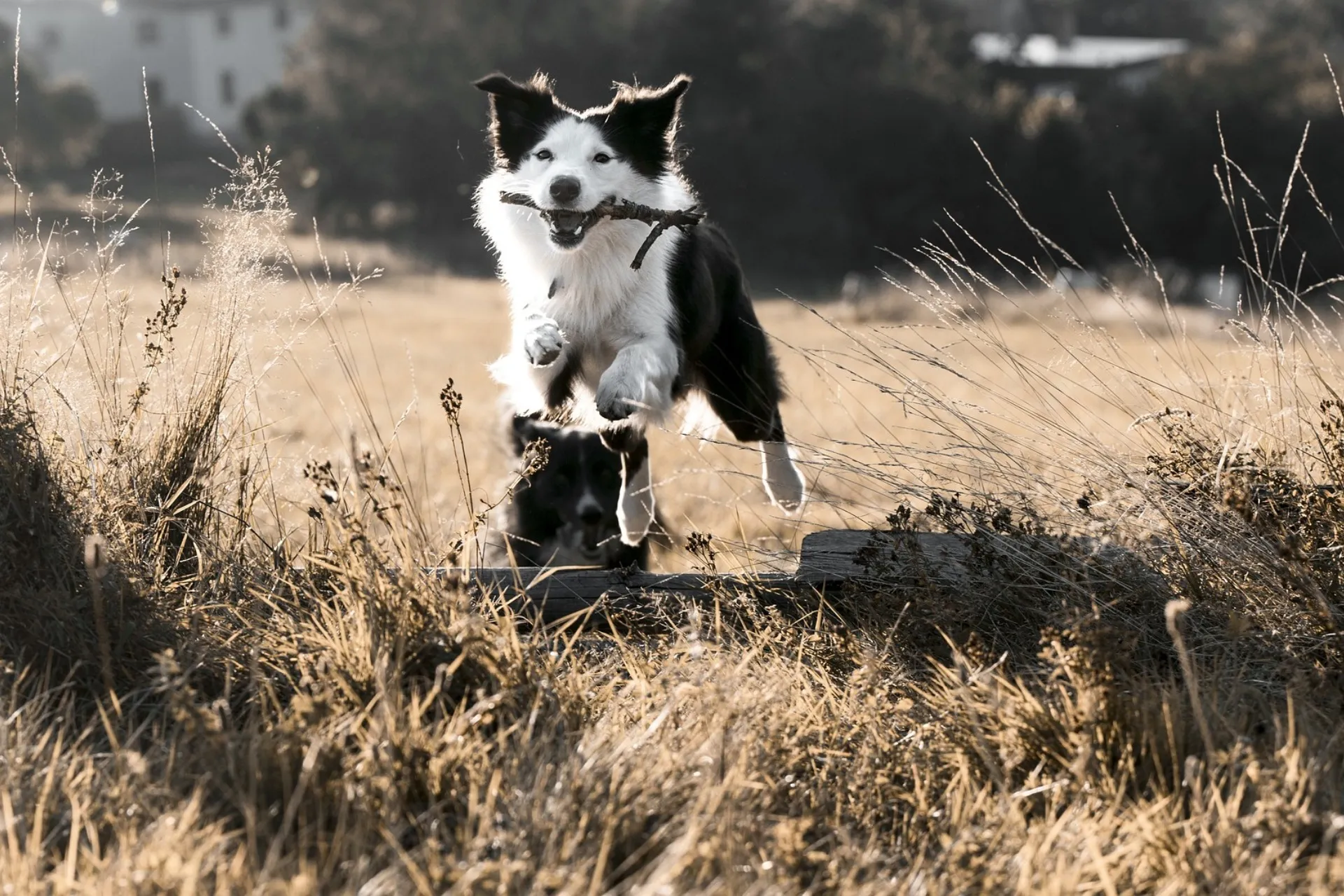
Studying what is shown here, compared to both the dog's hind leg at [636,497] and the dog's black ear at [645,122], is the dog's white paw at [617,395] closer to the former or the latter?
the dog's hind leg at [636,497]

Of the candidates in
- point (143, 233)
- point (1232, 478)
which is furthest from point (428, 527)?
point (143, 233)

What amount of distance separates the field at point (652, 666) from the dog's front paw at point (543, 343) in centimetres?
61

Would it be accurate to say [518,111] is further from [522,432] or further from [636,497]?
[636,497]

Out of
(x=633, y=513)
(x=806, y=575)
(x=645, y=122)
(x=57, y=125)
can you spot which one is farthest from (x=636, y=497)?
(x=57, y=125)

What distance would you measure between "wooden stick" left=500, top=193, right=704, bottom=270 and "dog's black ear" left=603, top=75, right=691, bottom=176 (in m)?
0.20

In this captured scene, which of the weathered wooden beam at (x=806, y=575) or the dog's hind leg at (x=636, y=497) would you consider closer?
the weathered wooden beam at (x=806, y=575)

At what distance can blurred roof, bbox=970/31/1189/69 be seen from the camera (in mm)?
42531

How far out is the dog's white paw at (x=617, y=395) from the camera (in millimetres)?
4152

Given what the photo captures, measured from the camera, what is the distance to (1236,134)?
31.7m

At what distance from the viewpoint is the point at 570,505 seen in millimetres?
6000

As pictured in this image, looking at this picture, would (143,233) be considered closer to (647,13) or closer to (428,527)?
(647,13)

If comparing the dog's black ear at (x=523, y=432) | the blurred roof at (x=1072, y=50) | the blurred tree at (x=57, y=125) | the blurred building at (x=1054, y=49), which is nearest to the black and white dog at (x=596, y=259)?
the dog's black ear at (x=523, y=432)

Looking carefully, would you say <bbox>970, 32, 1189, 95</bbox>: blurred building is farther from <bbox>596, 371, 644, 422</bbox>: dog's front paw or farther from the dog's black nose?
<bbox>596, 371, 644, 422</bbox>: dog's front paw

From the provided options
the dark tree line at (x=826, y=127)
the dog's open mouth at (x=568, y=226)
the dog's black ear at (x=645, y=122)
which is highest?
the dog's black ear at (x=645, y=122)
